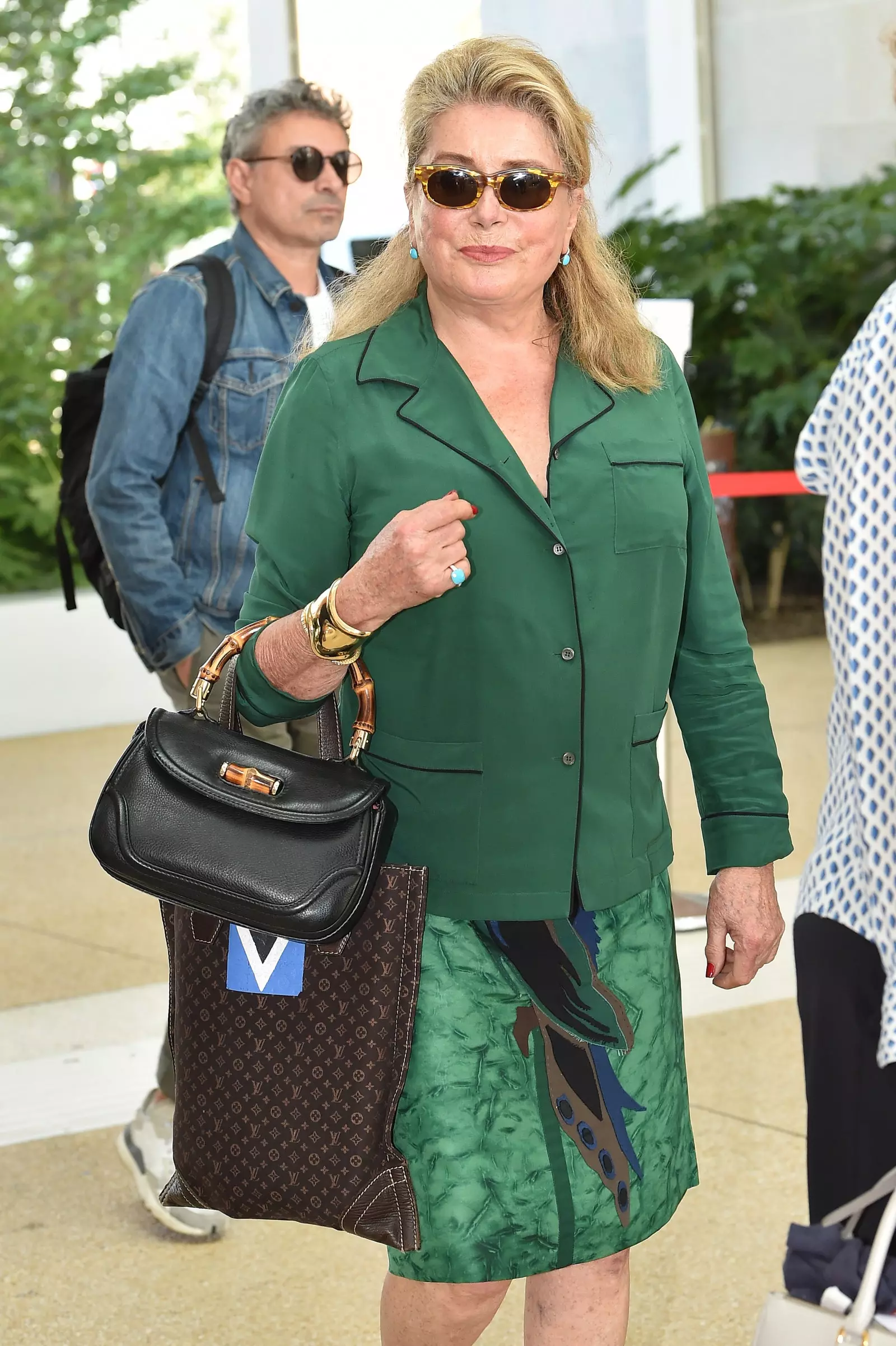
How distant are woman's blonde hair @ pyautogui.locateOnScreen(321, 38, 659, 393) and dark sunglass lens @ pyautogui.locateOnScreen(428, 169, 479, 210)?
10 centimetres

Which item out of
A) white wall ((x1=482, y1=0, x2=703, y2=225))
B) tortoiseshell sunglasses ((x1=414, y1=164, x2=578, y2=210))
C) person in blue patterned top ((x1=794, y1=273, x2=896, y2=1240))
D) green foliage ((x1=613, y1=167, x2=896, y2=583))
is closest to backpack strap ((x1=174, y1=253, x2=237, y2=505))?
tortoiseshell sunglasses ((x1=414, y1=164, x2=578, y2=210))

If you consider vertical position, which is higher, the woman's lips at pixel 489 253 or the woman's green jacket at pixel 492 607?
the woman's lips at pixel 489 253

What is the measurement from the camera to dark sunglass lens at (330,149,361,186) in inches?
152

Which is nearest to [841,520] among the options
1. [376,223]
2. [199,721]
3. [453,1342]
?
[199,721]

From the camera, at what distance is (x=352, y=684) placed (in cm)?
211

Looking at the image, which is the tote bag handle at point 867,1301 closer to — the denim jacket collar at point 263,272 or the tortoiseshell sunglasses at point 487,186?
the tortoiseshell sunglasses at point 487,186

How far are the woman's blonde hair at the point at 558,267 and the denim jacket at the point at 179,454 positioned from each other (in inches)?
47.7

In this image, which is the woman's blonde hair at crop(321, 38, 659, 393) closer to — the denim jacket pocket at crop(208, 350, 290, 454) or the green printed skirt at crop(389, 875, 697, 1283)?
the green printed skirt at crop(389, 875, 697, 1283)

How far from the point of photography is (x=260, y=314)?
3.65 m

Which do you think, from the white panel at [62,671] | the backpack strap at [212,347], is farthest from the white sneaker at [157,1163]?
the white panel at [62,671]

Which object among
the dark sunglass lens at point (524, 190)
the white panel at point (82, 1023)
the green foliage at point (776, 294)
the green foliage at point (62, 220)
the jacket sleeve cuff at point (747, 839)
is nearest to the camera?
the dark sunglass lens at point (524, 190)

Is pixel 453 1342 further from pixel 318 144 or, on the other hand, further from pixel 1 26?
pixel 1 26

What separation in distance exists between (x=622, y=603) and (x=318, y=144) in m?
2.15

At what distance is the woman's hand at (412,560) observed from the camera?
1.87 m
